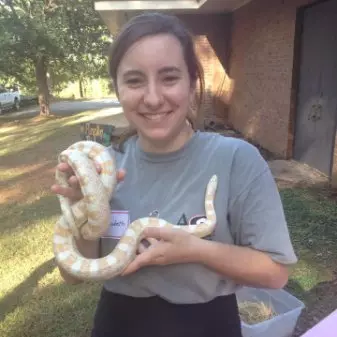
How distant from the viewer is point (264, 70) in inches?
422

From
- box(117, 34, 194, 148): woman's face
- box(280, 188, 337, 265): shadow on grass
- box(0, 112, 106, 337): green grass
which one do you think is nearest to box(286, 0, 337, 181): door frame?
box(280, 188, 337, 265): shadow on grass

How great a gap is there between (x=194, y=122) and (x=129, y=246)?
2.12 ft

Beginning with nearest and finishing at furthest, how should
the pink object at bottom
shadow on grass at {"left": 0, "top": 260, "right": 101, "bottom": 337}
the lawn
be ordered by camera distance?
1. the pink object at bottom
2. shadow on grass at {"left": 0, "top": 260, "right": 101, "bottom": 337}
3. the lawn

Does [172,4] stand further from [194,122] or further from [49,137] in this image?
[194,122]

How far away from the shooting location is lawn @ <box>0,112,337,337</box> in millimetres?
3994

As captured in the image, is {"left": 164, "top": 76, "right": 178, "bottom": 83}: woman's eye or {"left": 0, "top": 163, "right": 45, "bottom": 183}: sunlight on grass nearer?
{"left": 164, "top": 76, "right": 178, "bottom": 83}: woman's eye

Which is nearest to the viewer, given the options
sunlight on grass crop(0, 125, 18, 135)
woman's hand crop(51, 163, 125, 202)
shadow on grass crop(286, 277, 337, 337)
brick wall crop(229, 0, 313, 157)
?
woman's hand crop(51, 163, 125, 202)

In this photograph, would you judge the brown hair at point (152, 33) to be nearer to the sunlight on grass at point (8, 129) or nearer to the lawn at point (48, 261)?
the lawn at point (48, 261)

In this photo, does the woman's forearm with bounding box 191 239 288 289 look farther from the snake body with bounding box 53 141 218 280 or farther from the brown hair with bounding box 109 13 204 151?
the brown hair with bounding box 109 13 204 151

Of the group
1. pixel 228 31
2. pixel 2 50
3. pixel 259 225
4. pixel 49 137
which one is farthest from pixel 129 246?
pixel 2 50

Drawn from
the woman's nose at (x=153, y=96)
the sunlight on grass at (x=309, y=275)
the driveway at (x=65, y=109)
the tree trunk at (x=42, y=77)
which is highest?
the woman's nose at (x=153, y=96)

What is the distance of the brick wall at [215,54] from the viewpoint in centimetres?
1440

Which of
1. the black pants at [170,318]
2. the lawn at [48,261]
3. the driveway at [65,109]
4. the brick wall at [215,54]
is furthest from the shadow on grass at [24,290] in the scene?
the driveway at [65,109]

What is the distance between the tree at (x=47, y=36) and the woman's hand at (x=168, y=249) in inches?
780
